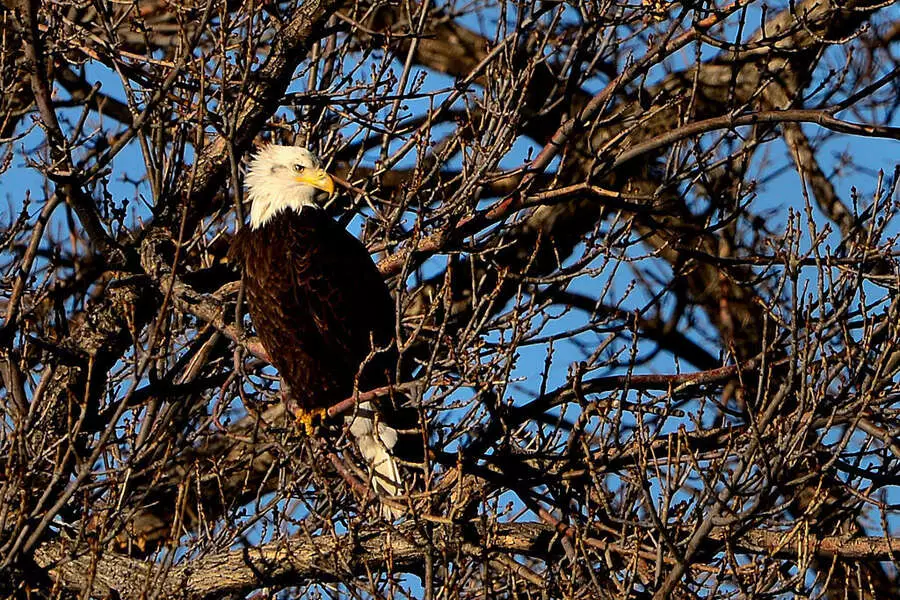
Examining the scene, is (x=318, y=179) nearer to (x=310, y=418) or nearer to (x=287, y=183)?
(x=287, y=183)

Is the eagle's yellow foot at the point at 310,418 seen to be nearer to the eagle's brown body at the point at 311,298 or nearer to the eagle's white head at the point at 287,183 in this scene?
the eagle's brown body at the point at 311,298

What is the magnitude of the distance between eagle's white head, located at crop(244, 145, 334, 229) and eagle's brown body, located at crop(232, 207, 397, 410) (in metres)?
0.07

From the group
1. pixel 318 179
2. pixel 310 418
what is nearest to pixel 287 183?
pixel 318 179

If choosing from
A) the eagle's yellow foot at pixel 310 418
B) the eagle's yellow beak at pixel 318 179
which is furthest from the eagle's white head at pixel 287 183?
the eagle's yellow foot at pixel 310 418

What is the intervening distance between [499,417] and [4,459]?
221cm

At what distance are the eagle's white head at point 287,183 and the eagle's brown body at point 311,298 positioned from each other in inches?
2.7

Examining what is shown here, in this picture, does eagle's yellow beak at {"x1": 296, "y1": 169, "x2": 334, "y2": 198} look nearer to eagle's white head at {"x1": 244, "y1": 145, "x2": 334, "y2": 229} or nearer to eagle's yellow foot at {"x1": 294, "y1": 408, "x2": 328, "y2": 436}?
eagle's white head at {"x1": 244, "y1": 145, "x2": 334, "y2": 229}

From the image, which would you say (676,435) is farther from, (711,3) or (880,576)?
(880,576)

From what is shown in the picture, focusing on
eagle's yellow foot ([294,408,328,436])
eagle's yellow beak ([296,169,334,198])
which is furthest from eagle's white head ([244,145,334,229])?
eagle's yellow foot ([294,408,328,436])

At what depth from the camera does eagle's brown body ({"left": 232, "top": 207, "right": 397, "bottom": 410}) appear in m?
5.57

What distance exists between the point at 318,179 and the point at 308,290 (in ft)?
1.70

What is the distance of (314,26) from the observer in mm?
5285

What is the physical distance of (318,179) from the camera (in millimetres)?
5723

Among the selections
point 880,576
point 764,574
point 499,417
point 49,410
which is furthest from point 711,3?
point 880,576
